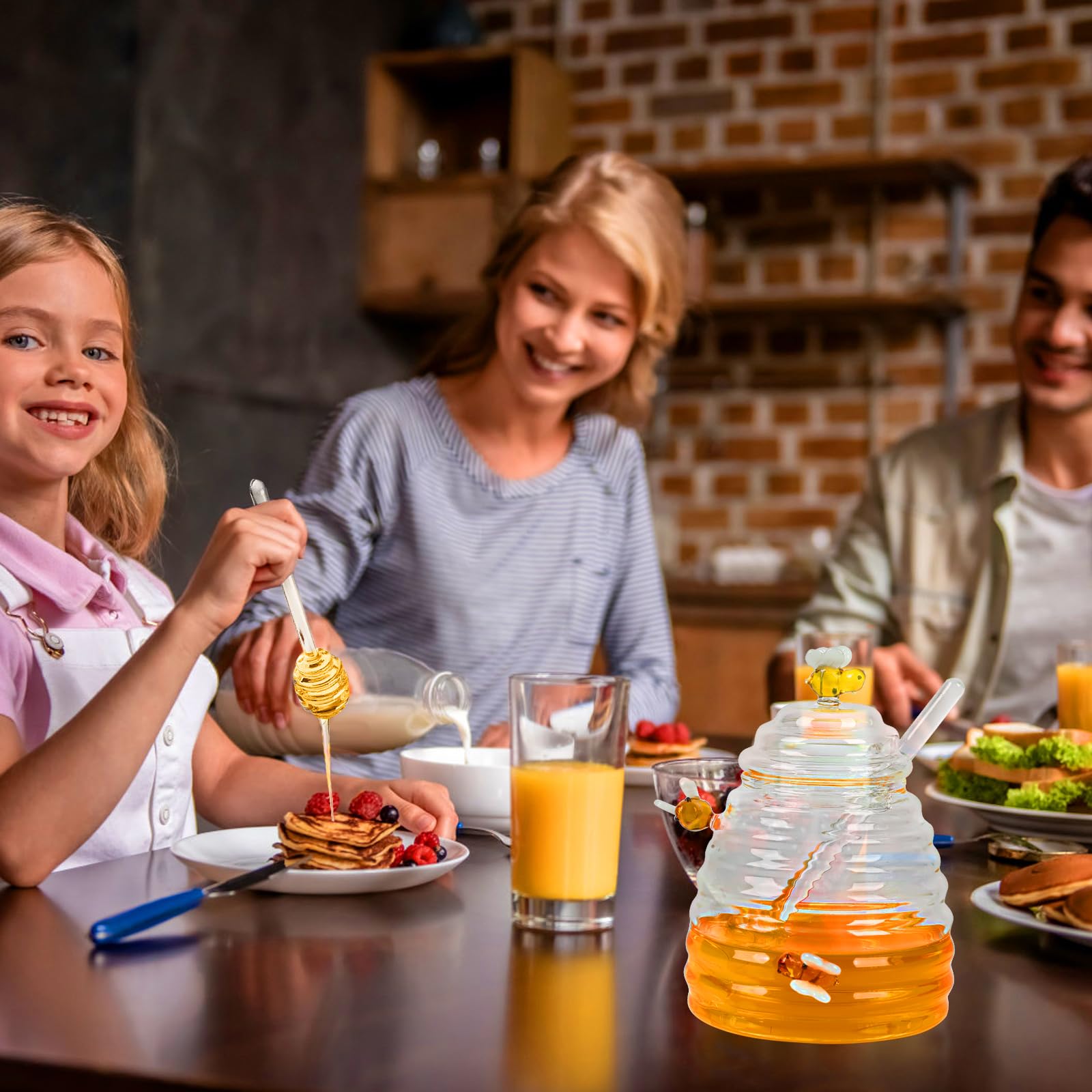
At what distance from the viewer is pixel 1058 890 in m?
0.89

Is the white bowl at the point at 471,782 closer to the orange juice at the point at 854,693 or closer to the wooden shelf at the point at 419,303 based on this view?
the orange juice at the point at 854,693

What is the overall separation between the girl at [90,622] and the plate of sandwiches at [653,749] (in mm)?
384

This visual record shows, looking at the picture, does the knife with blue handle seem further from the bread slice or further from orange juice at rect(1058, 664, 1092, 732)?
orange juice at rect(1058, 664, 1092, 732)

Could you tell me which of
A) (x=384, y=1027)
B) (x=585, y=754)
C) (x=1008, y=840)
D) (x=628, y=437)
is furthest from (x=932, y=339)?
(x=384, y=1027)

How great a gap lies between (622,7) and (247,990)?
4077mm

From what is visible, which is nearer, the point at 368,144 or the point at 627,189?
the point at 627,189

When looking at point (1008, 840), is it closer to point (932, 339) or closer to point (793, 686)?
point (793, 686)

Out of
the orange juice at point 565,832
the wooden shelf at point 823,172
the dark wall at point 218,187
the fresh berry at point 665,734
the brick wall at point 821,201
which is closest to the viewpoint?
the orange juice at point 565,832

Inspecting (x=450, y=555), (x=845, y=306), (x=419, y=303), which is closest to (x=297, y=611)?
(x=450, y=555)

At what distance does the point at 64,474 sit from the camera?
50.8 inches

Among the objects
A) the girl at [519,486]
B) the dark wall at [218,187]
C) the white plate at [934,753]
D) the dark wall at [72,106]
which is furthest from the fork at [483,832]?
the dark wall at [72,106]

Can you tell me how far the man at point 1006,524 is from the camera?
2.32m

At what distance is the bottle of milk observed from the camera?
1.34m

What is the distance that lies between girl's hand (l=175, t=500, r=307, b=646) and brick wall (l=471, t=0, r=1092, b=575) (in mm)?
3050
